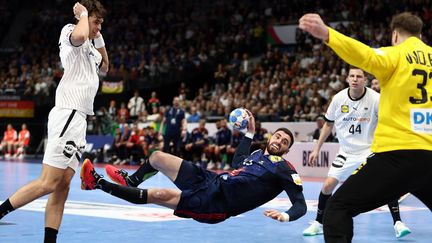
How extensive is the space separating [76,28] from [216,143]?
1435 centimetres

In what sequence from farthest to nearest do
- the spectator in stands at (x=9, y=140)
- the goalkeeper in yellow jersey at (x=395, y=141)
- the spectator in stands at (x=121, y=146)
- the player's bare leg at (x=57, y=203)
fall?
the spectator in stands at (x=9, y=140) < the spectator in stands at (x=121, y=146) < the player's bare leg at (x=57, y=203) < the goalkeeper in yellow jersey at (x=395, y=141)

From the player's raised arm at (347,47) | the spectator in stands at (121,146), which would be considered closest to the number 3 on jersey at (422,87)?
the player's raised arm at (347,47)

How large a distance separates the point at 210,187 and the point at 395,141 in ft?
7.18

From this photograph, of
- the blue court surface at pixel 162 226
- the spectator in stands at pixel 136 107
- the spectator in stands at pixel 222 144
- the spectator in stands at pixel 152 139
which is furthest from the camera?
the spectator in stands at pixel 136 107

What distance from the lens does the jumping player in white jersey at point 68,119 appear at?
6.35 m

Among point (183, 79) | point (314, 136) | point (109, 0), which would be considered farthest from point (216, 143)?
point (109, 0)

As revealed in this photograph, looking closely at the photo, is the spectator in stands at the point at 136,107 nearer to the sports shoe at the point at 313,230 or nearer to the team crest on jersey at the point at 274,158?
the sports shoe at the point at 313,230

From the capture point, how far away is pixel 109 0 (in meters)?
38.7

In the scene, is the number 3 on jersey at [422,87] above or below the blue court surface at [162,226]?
above

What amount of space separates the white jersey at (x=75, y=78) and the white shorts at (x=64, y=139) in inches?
3.4

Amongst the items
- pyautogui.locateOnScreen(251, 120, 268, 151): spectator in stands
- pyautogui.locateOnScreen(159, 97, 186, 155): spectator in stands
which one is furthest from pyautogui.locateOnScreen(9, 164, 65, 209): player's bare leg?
pyautogui.locateOnScreen(159, 97, 186, 155): spectator in stands

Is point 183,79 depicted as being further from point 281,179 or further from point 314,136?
point 281,179

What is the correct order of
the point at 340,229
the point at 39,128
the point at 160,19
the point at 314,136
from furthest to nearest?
the point at 160,19
the point at 39,128
the point at 314,136
the point at 340,229

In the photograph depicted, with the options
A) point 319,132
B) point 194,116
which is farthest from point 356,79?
point 194,116
